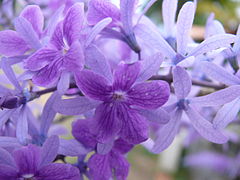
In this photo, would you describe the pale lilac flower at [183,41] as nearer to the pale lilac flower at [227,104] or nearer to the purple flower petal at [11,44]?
the pale lilac flower at [227,104]

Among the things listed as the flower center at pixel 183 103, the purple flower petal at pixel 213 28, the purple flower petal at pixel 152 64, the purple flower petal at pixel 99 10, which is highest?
the purple flower petal at pixel 99 10

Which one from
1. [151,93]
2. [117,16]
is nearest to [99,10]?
[117,16]

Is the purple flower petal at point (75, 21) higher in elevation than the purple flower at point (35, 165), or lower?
higher

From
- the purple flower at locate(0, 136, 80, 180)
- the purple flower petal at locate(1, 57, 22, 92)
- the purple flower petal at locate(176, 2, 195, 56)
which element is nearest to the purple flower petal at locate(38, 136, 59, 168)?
the purple flower at locate(0, 136, 80, 180)

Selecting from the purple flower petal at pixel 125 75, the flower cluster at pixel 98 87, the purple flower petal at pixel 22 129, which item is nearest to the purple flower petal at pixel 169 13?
the flower cluster at pixel 98 87

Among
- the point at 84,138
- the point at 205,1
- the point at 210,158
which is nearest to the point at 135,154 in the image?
the point at 210,158

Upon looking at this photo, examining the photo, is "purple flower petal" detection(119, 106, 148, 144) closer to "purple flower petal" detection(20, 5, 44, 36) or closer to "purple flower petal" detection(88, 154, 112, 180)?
"purple flower petal" detection(88, 154, 112, 180)

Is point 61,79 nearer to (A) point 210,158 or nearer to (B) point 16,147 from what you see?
(B) point 16,147
